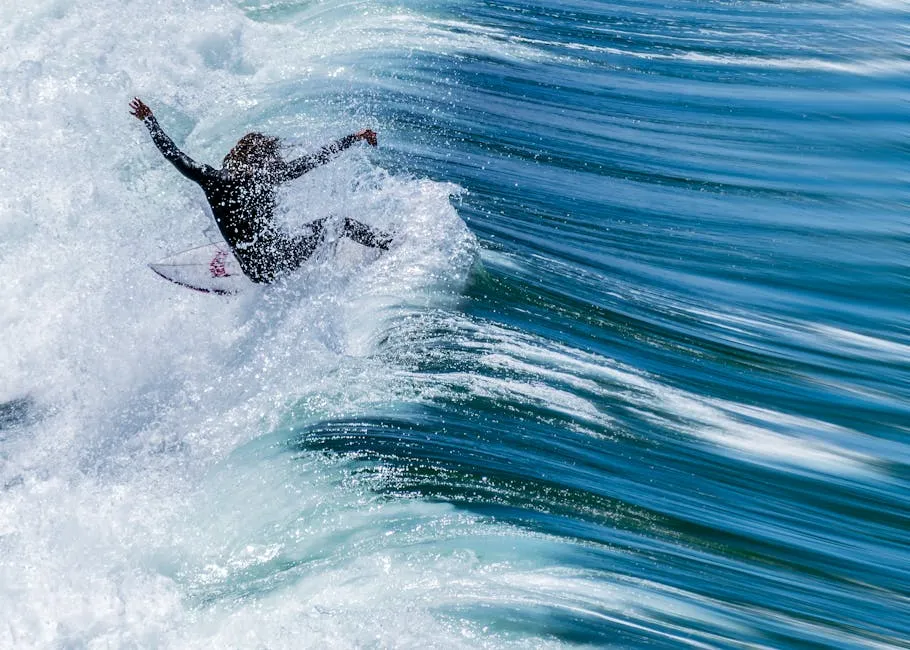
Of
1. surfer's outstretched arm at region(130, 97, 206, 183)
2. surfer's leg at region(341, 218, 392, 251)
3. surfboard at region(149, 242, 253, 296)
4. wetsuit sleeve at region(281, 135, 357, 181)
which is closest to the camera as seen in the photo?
surfer's outstretched arm at region(130, 97, 206, 183)

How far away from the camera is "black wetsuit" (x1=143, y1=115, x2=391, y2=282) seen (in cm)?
602

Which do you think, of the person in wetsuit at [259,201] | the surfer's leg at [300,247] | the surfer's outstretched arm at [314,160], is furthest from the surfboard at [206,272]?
the surfer's outstretched arm at [314,160]

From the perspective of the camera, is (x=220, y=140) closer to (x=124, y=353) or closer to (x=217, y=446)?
(x=124, y=353)

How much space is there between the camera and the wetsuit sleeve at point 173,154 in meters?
5.71

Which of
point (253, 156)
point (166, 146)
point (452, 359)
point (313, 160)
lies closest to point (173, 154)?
point (166, 146)

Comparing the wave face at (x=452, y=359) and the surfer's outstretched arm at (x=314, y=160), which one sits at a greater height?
the surfer's outstretched arm at (x=314, y=160)

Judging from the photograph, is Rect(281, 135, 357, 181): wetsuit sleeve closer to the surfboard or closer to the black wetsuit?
the black wetsuit

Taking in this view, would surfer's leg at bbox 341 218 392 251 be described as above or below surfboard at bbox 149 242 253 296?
above

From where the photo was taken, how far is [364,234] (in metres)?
6.84

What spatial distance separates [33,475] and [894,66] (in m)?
11.9

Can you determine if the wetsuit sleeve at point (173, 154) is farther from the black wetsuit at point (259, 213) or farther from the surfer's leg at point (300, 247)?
the surfer's leg at point (300, 247)

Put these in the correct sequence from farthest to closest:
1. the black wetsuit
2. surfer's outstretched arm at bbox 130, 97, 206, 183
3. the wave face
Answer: the black wetsuit
surfer's outstretched arm at bbox 130, 97, 206, 183
the wave face

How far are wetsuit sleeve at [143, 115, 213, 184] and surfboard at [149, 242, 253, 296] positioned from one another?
2.64 ft

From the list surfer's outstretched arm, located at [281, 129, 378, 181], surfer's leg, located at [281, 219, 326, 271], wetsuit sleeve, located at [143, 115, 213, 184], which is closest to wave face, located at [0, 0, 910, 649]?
surfer's leg, located at [281, 219, 326, 271]
